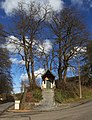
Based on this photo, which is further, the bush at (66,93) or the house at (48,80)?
the house at (48,80)

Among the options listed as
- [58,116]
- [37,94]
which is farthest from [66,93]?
[58,116]

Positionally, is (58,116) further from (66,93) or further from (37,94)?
(66,93)

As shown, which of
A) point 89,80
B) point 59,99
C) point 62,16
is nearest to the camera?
point 59,99

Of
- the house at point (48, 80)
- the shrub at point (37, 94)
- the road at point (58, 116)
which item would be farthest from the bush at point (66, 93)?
the road at point (58, 116)

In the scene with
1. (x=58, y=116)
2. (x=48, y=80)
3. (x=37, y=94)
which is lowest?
(x=58, y=116)

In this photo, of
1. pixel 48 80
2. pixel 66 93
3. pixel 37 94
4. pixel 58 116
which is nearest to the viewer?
pixel 58 116

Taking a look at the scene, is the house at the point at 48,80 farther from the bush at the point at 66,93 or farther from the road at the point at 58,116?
the road at the point at 58,116

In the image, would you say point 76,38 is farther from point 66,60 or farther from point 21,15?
point 21,15

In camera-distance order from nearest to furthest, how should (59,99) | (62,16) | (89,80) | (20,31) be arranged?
(59,99), (20,31), (62,16), (89,80)

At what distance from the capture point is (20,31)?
41750mm

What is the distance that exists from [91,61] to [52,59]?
12.1m

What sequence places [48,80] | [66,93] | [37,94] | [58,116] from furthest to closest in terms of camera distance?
[48,80] → [66,93] → [37,94] → [58,116]

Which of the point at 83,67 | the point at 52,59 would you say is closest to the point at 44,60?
the point at 52,59

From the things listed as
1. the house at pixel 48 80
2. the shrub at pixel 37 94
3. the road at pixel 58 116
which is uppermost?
the house at pixel 48 80
